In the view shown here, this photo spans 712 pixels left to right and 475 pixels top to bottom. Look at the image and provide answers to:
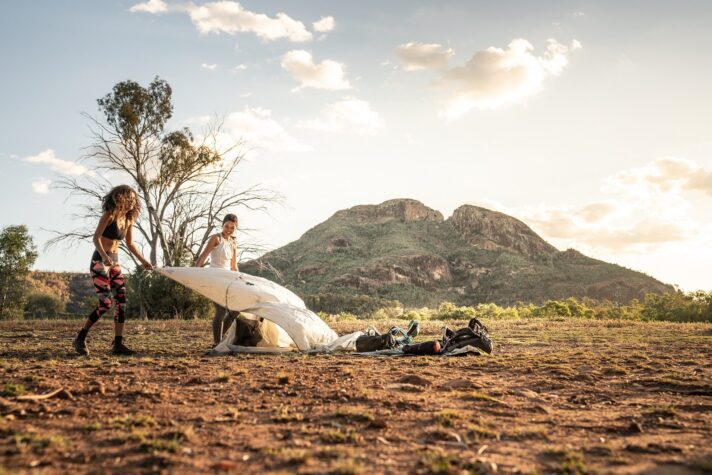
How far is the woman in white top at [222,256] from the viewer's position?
8555mm

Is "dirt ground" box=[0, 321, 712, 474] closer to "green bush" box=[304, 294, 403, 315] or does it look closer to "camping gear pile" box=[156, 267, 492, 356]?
"camping gear pile" box=[156, 267, 492, 356]

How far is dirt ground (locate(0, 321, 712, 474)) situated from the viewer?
9.57 feet

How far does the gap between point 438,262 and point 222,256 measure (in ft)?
205

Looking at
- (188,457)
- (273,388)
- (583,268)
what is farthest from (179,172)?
(583,268)

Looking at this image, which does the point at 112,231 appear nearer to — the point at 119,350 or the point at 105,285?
the point at 105,285

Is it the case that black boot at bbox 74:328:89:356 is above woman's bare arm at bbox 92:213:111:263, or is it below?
below

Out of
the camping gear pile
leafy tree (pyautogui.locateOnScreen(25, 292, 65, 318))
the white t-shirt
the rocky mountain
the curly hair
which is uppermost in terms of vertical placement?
the rocky mountain

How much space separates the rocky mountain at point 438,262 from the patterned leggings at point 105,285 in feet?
128

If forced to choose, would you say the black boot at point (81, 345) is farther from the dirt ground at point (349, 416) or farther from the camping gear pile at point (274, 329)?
the camping gear pile at point (274, 329)

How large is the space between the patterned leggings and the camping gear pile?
1.41 meters

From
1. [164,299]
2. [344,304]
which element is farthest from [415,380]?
[344,304]

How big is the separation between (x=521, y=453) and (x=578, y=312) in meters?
27.9

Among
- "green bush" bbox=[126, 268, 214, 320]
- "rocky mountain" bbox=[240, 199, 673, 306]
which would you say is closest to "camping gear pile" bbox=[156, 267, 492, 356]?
"green bush" bbox=[126, 268, 214, 320]

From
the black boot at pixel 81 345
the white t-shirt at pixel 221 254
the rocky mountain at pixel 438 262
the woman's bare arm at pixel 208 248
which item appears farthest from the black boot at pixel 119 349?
the rocky mountain at pixel 438 262
